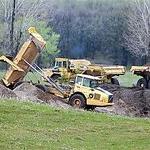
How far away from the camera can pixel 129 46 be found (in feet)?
277

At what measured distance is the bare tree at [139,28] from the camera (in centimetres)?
7699

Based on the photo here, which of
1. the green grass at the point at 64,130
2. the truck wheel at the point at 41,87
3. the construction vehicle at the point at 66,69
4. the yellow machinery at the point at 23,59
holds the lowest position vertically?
the green grass at the point at 64,130

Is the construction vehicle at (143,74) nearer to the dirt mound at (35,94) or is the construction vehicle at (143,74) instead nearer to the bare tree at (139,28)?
the dirt mound at (35,94)

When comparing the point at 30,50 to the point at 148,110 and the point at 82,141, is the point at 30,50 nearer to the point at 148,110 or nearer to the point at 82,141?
the point at 148,110

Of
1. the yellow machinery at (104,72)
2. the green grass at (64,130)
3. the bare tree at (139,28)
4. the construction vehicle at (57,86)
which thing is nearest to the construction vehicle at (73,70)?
the yellow machinery at (104,72)

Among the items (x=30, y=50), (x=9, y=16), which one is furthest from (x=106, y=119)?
(x=9, y=16)

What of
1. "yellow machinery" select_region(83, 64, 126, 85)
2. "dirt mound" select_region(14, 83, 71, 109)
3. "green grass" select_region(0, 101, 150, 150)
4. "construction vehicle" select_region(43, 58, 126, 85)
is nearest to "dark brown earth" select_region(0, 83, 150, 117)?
"dirt mound" select_region(14, 83, 71, 109)

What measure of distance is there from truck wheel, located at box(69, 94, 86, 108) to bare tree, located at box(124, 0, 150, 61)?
45179mm

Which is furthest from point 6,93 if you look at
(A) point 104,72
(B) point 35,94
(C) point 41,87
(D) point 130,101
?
(A) point 104,72

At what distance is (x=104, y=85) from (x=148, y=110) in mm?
7699

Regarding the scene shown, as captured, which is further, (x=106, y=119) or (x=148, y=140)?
(x=106, y=119)

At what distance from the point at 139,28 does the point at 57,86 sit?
1862 inches

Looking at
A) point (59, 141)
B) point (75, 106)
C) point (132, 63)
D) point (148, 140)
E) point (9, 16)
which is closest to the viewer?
point (59, 141)

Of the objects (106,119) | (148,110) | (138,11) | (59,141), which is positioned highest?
(138,11)
